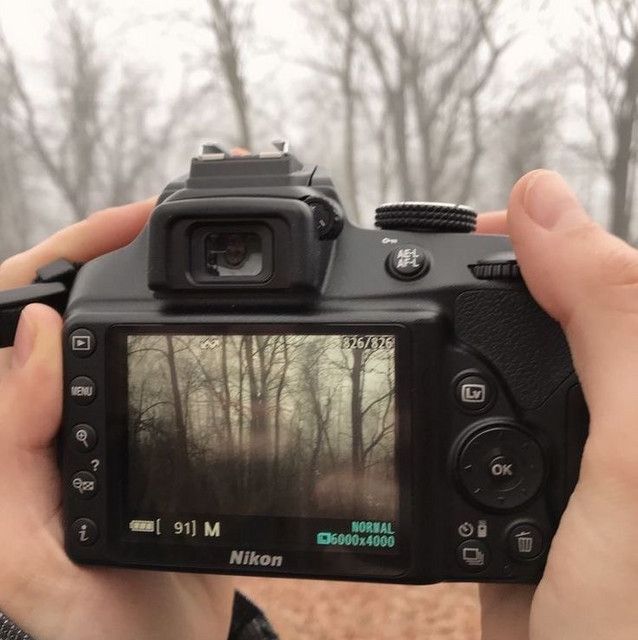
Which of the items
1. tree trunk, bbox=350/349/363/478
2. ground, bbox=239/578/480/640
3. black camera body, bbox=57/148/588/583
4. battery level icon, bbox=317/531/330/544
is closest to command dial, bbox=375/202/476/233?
black camera body, bbox=57/148/588/583

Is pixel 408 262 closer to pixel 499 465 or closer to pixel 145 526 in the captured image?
pixel 499 465

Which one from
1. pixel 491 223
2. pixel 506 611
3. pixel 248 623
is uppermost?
pixel 491 223

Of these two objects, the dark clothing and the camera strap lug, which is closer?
the camera strap lug

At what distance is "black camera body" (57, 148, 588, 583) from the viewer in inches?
19.9

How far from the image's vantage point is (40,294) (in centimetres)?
58

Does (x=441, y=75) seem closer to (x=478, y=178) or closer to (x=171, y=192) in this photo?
(x=478, y=178)

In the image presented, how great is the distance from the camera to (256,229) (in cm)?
53

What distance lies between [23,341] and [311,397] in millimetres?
215

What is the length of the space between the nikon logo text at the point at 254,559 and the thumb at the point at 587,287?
23 cm

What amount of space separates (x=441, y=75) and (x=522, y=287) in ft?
3.84

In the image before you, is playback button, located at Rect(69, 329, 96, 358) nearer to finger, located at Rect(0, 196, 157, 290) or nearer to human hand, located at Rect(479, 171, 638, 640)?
finger, located at Rect(0, 196, 157, 290)

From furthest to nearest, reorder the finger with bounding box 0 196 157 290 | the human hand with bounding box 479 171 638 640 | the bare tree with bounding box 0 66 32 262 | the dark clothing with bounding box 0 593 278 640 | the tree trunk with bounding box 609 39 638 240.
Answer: the bare tree with bounding box 0 66 32 262, the tree trunk with bounding box 609 39 638 240, the dark clothing with bounding box 0 593 278 640, the finger with bounding box 0 196 157 290, the human hand with bounding box 479 171 638 640

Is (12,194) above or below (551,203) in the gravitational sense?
below

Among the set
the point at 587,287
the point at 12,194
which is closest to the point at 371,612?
the point at 587,287
